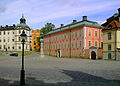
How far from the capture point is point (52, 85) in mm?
9445

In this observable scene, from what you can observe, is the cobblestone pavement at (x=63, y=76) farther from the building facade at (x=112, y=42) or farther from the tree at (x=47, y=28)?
the tree at (x=47, y=28)

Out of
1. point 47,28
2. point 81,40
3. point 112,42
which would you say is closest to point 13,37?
point 47,28

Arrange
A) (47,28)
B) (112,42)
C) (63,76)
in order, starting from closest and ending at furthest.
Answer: (63,76), (112,42), (47,28)

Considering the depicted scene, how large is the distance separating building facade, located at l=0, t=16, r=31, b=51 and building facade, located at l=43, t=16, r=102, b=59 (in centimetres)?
1735

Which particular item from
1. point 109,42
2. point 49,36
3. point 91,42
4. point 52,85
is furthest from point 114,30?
point 49,36

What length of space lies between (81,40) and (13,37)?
1433 inches

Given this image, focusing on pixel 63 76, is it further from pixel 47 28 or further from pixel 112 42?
pixel 47 28

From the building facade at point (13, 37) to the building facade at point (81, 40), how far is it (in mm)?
17350

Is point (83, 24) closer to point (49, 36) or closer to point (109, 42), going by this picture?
point (109, 42)

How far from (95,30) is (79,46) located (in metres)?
7.31

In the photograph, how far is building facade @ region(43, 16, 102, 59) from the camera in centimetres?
Result: 4433

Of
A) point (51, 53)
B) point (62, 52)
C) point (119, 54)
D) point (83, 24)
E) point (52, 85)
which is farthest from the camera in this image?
point (51, 53)

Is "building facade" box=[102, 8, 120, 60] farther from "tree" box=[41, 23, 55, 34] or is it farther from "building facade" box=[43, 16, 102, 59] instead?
"tree" box=[41, 23, 55, 34]

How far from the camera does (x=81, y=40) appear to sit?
4731 centimetres
